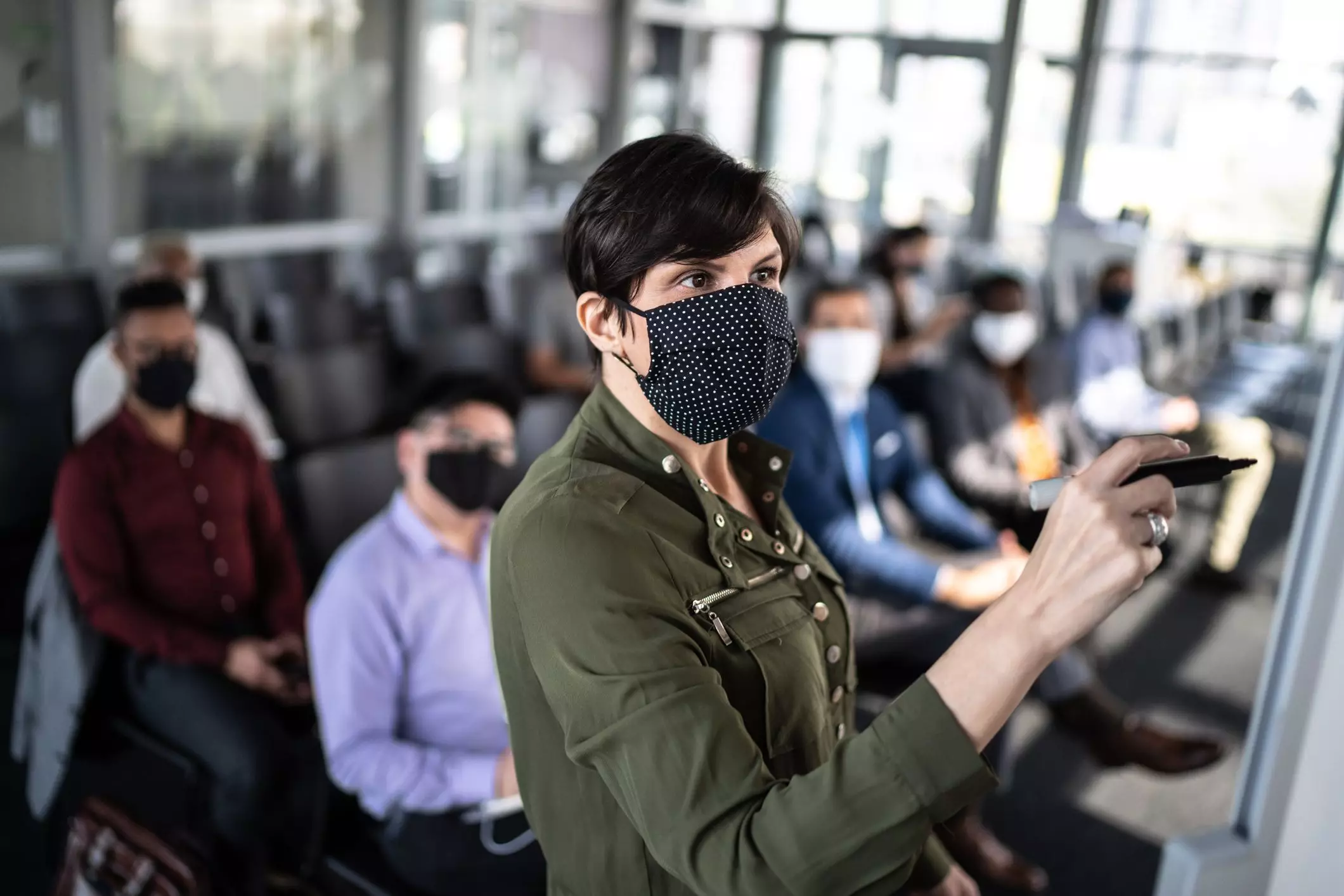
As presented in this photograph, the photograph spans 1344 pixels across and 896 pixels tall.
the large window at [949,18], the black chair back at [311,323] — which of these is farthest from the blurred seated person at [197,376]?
the large window at [949,18]

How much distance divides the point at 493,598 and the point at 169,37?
6.42 meters

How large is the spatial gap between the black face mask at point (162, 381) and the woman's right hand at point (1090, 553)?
2.43m

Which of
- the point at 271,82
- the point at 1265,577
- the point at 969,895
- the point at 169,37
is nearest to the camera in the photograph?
the point at 969,895

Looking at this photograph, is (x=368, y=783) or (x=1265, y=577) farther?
(x=1265, y=577)

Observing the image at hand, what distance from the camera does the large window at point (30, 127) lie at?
5.64 metres

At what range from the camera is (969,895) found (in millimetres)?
1342

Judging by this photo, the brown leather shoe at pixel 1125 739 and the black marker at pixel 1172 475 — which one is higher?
the black marker at pixel 1172 475

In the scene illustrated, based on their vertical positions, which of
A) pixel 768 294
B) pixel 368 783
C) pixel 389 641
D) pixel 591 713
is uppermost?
pixel 768 294

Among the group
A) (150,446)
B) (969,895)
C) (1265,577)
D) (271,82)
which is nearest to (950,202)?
(271,82)

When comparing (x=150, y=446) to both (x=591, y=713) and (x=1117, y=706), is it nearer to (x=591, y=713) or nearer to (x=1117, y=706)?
(x=591, y=713)

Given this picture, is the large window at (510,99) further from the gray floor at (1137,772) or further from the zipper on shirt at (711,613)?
the zipper on shirt at (711,613)

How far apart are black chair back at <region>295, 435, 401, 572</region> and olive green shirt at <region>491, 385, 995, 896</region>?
69.7 inches

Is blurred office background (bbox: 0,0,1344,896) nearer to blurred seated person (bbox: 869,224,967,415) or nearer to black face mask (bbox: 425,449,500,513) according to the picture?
black face mask (bbox: 425,449,500,513)

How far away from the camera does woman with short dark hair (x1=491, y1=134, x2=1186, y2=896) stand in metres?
0.82
